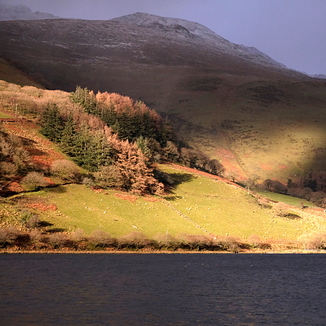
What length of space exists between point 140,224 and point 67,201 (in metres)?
12.3

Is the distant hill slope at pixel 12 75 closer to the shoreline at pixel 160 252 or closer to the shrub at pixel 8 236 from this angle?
the shoreline at pixel 160 252

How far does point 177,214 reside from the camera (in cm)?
9081

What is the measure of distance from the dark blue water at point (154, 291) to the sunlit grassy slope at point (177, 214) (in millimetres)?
10485

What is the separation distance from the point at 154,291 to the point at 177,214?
46.7 metres

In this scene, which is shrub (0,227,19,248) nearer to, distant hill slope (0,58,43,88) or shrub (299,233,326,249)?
shrub (299,233,326,249)

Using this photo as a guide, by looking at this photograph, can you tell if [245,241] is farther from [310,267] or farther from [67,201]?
[67,201]

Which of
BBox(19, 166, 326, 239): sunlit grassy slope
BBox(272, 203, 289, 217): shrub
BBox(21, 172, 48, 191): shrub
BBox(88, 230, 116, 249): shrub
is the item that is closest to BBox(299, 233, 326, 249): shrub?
BBox(19, 166, 326, 239): sunlit grassy slope

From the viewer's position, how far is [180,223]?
86.2 meters

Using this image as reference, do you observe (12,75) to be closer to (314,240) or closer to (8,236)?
(8,236)

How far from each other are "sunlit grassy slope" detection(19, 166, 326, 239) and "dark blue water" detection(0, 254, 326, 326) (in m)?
10.5

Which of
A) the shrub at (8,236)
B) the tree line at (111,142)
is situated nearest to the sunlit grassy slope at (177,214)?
the tree line at (111,142)

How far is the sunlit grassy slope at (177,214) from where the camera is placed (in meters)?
78.4

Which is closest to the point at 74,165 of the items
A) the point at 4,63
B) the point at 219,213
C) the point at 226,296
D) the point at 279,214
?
the point at 219,213

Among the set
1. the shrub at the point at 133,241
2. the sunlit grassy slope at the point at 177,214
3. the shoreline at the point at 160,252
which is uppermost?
the sunlit grassy slope at the point at 177,214
